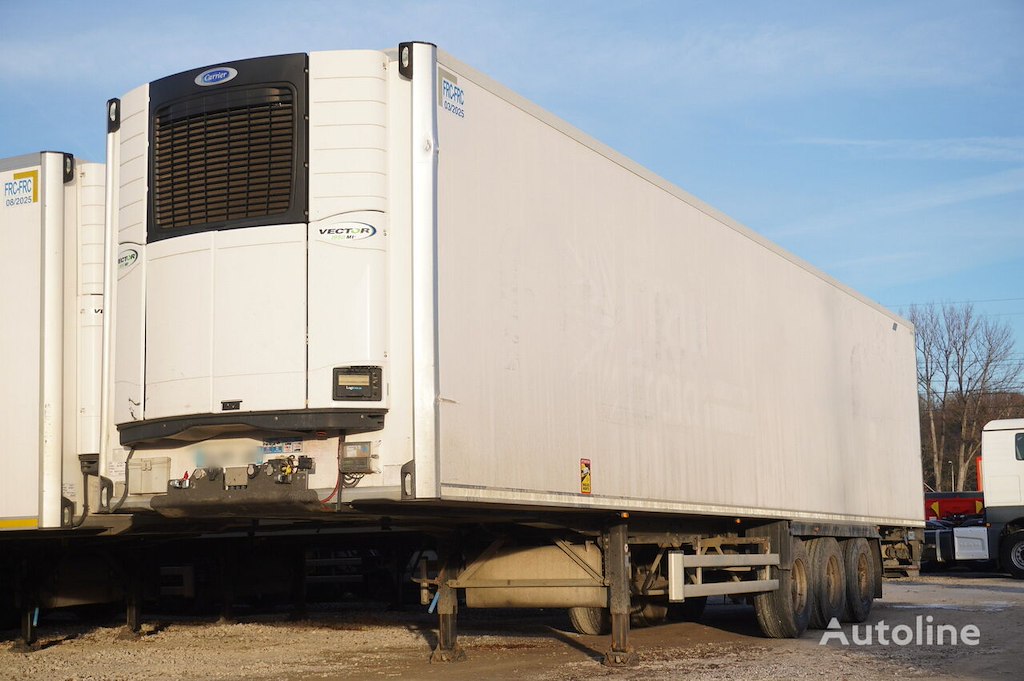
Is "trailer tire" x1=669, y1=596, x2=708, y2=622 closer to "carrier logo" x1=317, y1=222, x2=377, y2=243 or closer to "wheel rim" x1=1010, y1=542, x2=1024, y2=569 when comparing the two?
"carrier logo" x1=317, y1=222, x2=377, y2=243

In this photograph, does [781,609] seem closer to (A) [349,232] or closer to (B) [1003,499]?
(A) [349,232]

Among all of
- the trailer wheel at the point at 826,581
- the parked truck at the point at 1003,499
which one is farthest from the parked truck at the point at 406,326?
the parked truck at the point at 1003,499

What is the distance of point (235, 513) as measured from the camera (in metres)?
8.53

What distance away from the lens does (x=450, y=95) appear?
8.39 metres

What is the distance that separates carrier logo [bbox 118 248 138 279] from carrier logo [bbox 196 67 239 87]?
129 centimetres

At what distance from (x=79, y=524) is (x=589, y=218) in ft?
15.2

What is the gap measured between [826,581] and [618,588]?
5230 mm

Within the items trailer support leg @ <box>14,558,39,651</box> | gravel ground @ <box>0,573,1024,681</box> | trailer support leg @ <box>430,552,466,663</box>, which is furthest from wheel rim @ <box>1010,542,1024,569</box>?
trailer support leg @ <box>14,558,39,651</box>

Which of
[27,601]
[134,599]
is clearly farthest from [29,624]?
[134,599]

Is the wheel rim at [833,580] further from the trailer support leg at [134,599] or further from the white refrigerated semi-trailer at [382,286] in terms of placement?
the trailer support leg at [134,599]

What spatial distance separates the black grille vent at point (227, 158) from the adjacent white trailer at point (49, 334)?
132 cm

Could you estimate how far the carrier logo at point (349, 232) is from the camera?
26.3 feet

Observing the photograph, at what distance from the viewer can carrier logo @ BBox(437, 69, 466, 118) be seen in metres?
8.29

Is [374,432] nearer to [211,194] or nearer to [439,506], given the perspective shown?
[439,506]
